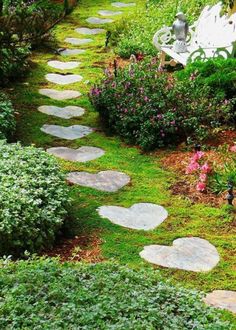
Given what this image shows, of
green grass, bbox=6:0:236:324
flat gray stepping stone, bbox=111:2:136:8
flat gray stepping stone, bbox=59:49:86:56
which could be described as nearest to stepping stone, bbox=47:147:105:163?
green grass, bbox=6:0:236:324

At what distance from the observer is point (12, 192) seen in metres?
4.71

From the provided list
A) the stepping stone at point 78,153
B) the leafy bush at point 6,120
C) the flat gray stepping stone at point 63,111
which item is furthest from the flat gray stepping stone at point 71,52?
the stepping stone at point 78,153

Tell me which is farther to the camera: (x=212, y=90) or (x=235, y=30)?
(x=235, y=30)

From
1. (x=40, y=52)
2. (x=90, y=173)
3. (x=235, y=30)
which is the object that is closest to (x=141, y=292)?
(x=90, y=173)

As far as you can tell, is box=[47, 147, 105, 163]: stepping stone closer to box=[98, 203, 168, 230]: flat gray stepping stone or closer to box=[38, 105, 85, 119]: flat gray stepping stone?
box=[38, 105, 85, 119]: flat gray stepping stone

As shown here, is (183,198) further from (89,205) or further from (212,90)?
(212,90)

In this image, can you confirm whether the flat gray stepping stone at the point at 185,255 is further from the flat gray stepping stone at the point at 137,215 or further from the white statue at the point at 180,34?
the white statue at the point at 180,34

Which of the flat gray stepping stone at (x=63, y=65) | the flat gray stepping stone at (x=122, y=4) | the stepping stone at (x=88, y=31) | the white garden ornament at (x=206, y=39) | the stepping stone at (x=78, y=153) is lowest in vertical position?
the stepping stone at (x=78, y=153)

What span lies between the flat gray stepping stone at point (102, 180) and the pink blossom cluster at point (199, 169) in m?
0.60

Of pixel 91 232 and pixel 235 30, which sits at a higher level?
pixel 235 30

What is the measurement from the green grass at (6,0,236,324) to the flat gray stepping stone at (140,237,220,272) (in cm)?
6

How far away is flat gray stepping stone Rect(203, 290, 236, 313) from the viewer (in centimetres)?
406

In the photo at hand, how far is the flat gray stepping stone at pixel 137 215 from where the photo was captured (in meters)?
5.27

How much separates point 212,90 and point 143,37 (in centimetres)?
351
